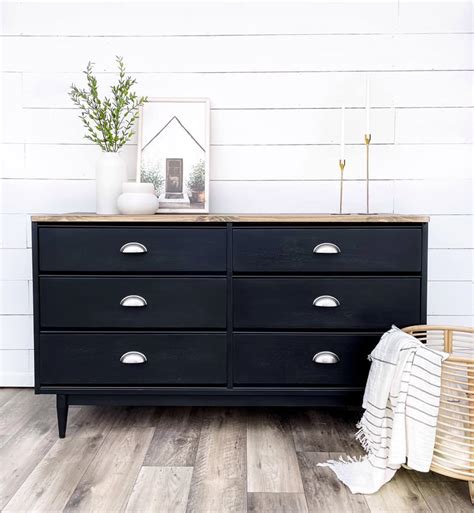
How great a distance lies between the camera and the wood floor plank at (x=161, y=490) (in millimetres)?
1521

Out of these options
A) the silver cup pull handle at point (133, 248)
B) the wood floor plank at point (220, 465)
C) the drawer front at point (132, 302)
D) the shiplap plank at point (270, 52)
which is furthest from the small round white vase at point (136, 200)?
the wood floor plank at point (220, 465)

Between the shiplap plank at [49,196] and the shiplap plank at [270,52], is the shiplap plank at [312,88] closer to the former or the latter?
the shiplap plank at [270,52]

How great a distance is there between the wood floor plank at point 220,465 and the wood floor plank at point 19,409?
2.19 feet

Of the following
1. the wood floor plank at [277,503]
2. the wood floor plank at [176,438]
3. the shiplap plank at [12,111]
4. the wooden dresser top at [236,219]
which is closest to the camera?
the wood floor plank at [277,503]

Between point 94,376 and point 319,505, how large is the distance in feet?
2.87

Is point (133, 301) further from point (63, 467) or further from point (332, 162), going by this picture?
point (332, 162)

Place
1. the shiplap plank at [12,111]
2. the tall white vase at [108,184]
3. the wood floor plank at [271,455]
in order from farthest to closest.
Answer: the shiplap plank at [12,111] < the tall white vase at [108,184] < the wood floor plank at [271,455]

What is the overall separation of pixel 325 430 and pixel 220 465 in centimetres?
48

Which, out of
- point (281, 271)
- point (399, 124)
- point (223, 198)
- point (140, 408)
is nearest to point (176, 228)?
point (281, 271)

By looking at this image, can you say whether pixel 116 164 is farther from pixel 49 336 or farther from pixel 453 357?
pixel 453 357

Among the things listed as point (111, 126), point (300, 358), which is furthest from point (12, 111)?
point (300, 358)

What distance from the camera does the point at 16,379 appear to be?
252 cm

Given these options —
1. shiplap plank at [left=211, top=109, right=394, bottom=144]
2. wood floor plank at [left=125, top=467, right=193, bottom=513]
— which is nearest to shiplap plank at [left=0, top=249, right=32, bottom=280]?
shiplap plank at [left=211, top=109, right=394, bottom=144]

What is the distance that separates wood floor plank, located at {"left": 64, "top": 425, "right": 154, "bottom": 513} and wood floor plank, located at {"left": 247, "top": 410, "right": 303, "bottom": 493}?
354 millimetres
